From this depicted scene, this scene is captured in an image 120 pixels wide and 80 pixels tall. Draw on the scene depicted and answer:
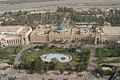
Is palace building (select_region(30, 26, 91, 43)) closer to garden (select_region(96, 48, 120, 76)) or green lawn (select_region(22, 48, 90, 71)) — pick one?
green lawn (select_region(22, 48, 90, 71))

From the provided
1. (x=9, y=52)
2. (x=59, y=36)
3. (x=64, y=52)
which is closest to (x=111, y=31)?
(x=59, y=36)

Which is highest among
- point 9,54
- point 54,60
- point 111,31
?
point 111,31

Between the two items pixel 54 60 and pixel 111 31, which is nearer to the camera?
pixel 54 60

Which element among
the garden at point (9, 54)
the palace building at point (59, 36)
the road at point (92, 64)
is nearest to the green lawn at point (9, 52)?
the garden at point (9, 54)

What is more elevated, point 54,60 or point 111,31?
point 111,31

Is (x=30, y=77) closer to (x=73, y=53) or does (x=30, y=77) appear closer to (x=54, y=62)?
(x=54, y=62)

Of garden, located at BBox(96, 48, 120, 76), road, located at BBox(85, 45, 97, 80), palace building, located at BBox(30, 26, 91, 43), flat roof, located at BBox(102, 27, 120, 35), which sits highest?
→ flat roof, located at BBox(102, 27, 120, 35)

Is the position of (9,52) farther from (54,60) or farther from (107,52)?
(107,52)

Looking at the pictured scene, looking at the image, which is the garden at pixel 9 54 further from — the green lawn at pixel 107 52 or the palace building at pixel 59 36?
the green lawn at pixel 107 52

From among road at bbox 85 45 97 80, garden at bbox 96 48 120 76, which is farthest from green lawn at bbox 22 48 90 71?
garden at bbox 96 48 120 76

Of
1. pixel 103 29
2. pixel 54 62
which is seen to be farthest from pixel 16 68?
pixel 103 29

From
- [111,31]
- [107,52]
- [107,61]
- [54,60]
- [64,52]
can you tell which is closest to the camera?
[54,60]
